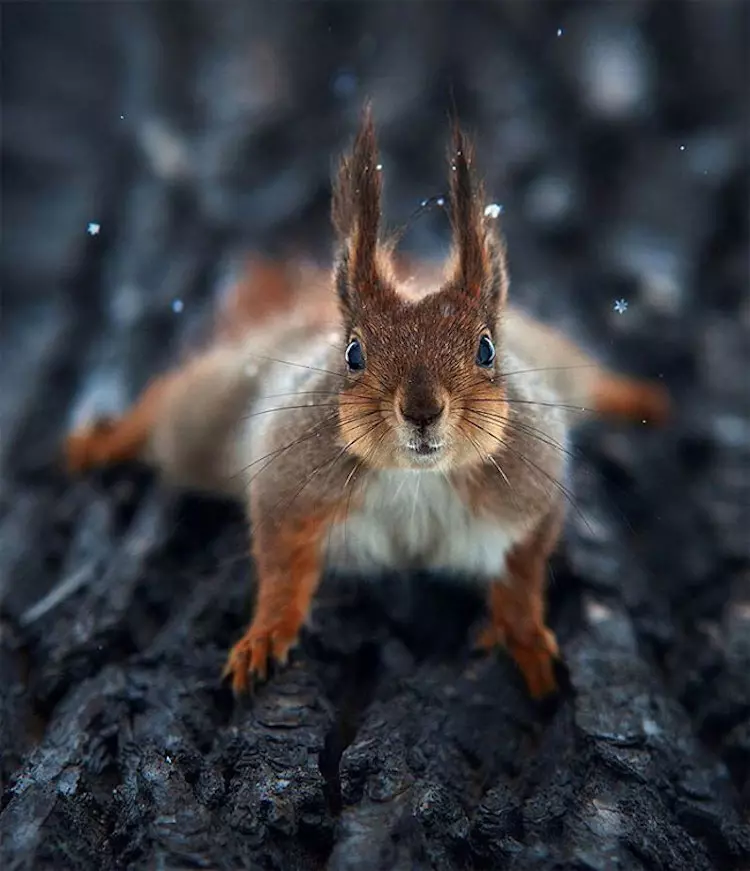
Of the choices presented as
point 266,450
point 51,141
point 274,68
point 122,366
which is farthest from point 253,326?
point 51,141

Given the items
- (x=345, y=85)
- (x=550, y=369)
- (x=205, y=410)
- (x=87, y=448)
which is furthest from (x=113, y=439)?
(x=345, y=85)

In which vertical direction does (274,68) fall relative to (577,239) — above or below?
above

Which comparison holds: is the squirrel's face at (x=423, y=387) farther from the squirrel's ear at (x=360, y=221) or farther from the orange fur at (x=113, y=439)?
the orange fur at (x=113, y=439)

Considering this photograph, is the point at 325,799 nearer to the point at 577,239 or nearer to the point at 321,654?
the point at 321,654

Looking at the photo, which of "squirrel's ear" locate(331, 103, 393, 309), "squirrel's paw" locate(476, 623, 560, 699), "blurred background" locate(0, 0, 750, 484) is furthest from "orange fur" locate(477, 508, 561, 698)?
"blurred background" locate(0, 0, 750, 484)

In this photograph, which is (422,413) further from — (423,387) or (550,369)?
(550,369)

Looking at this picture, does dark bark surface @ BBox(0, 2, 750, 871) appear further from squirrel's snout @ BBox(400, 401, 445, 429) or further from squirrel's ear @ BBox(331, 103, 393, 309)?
squirrel's ear @ BBox(331, 103, 393, 309)

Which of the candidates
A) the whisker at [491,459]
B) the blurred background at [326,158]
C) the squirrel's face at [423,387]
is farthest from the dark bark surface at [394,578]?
the squirrel's face at [423,387]
